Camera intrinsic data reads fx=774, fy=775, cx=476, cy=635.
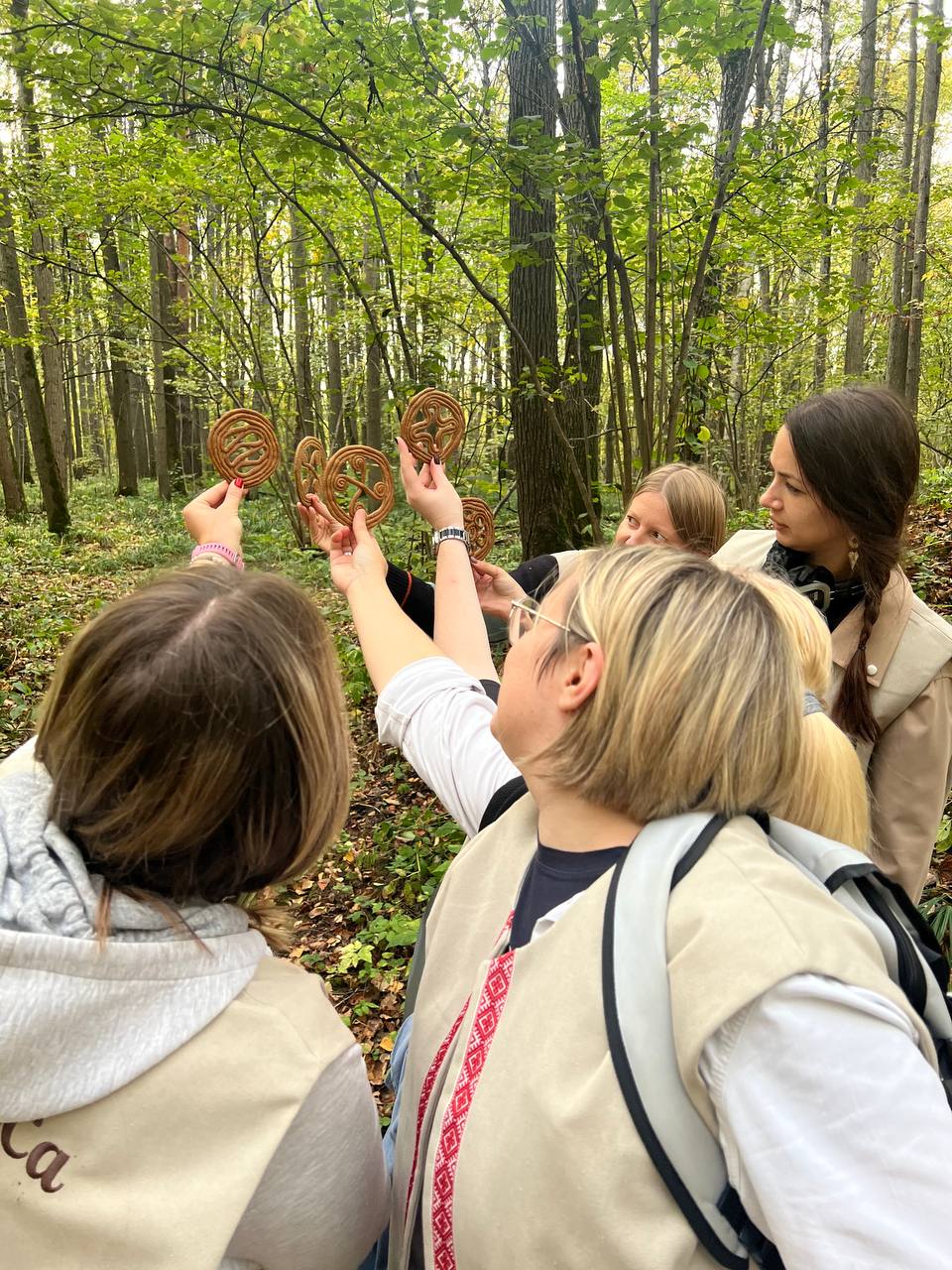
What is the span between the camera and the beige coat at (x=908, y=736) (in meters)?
2.07

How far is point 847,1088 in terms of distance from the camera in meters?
0.79

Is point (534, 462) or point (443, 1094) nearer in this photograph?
point (443, 1094)

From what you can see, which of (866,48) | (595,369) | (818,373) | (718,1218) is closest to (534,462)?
(595,369)

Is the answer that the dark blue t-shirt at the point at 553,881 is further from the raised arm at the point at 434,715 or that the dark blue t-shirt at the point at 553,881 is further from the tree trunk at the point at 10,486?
the tree trunk at the point at 10,486

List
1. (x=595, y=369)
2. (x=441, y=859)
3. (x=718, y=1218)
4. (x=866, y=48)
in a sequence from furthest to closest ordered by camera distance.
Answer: (x=866, y=48)
(x=595, y=369)
(x=441, y=859)
(x=718, y=1218)

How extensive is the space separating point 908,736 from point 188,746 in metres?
1.87

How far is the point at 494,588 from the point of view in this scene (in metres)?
Result: 2.80

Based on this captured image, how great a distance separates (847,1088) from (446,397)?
2.38 m

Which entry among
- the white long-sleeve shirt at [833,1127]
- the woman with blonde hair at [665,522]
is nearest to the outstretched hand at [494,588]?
the woman with blonde hair at [665,522]

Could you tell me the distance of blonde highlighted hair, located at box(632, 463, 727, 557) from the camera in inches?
113

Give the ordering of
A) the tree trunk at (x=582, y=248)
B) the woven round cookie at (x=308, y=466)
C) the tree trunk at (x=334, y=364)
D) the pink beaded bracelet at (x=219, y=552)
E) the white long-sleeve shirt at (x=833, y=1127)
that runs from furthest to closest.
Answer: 1. the tree trunk at (x=334, y=364)
2. the tree trunk at (x=582, y=248)
3. the woven round cookie at (x=308, y=466)
4. the pink beaded bracelet at (x=219, y=552)
5. the white long-sleeve shirt at (x=833, y=1127)

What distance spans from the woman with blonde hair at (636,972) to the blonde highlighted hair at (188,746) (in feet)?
1.16

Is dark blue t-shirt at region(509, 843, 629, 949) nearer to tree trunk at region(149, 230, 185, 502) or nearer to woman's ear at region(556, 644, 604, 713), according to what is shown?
woman's ear at region(556, 644, 604, 713)

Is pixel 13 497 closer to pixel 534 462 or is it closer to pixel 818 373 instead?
pixel 534 462
